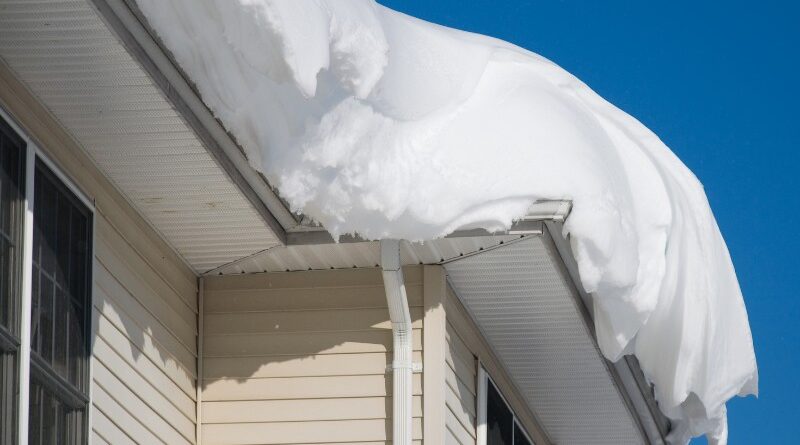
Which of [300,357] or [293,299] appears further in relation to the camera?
[293,299]

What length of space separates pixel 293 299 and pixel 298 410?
0.60 metres

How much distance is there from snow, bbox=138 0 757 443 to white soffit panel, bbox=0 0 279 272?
0.76ft

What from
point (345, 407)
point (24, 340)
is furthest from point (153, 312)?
point (24, 340)

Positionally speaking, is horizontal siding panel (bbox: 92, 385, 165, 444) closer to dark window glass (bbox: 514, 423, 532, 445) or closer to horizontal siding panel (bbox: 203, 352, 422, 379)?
horizontal siding panel (bbox: 203, 352, 422, 379)

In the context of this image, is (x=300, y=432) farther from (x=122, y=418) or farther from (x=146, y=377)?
(x=122, y=418)

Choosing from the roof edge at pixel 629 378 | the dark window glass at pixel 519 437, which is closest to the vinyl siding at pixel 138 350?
the roof edge at pixel 629 378

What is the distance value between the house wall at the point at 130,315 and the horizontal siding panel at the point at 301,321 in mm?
163

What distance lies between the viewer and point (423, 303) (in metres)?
8.35

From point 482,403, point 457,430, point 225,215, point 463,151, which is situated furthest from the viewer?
point 482,403

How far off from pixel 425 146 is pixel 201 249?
1601 mm

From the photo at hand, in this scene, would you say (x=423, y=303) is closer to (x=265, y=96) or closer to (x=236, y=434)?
(x=236, y=434)

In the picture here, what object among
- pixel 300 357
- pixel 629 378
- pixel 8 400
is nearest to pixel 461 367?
pixel 300 357

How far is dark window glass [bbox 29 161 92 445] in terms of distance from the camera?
6617 millimetres

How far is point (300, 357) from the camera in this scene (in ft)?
27.9
